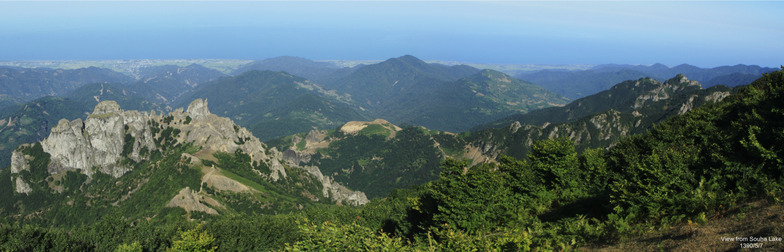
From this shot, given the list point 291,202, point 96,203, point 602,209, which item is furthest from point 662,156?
point 96,203

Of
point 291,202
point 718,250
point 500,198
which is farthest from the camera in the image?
point 291,202

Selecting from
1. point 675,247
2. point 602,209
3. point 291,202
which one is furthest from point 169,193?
point 675,247

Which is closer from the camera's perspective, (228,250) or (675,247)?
(675,247)

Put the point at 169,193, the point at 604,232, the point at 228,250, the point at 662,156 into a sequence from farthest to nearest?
the point at 169,193
the point at 228,250
the point at 662,156
the point at 604,232

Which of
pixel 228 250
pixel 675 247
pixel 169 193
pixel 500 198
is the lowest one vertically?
pixel 169 193

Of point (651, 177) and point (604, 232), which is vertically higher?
point (651, 177)

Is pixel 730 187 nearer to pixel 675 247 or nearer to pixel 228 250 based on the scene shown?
pixel 675 247
